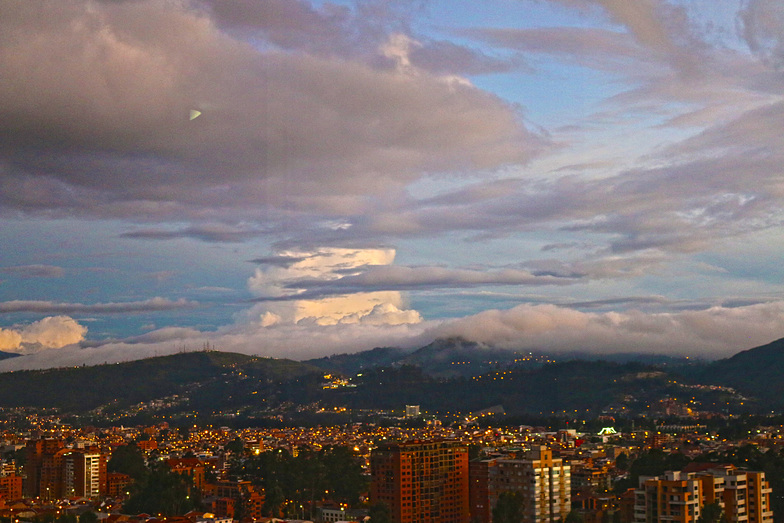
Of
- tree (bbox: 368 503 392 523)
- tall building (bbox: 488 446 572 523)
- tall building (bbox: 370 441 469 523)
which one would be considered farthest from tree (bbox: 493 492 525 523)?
tall building (bbox: 370 441 469 523)

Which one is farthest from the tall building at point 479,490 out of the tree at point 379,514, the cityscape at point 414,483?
the tree at point 379,514

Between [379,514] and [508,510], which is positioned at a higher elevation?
[508,510]

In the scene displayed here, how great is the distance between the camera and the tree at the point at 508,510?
55.6 m

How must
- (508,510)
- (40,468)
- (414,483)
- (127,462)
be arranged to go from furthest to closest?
1. (127,462)
2. (40,468)
3. (414,483)
4. (508,510)

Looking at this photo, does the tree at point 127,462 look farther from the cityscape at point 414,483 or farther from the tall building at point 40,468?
the tall building at point 40,468

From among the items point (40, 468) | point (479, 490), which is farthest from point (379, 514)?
point (40, 468)

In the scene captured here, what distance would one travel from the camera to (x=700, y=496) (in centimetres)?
5369

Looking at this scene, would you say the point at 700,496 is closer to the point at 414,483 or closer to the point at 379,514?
the point at 379,514

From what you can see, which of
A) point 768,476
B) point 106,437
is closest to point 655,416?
point 106,437

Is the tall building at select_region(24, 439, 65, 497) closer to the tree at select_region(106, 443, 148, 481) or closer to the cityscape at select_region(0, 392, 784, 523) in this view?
the cityscape at select_region(0, 392, 784, 523)

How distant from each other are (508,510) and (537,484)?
166 inches

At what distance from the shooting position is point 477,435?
461 ft

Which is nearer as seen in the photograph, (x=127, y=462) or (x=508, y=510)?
(x=508, y=510)

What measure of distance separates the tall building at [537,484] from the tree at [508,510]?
205 centimetres
